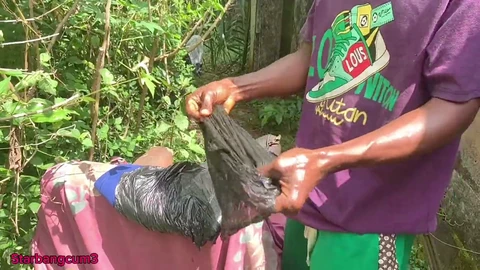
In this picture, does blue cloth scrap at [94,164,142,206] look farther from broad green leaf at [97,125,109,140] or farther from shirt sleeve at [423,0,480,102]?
shirt sleeve at [423,0,480,102]

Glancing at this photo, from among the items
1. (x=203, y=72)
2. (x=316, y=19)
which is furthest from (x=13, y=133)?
(x=203, y=72)

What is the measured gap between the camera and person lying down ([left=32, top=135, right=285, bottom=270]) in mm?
1952

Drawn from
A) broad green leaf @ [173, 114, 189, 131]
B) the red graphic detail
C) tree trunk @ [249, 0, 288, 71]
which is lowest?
tree trunk @ [249, 0, 288, 71]

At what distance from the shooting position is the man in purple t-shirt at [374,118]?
1203 millimetres

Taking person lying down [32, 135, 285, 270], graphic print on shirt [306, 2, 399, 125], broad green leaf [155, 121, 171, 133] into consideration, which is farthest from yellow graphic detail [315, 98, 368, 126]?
broad green leaf [155, 121, 171, 133]

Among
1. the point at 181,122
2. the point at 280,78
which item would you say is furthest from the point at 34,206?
the point at 280,78

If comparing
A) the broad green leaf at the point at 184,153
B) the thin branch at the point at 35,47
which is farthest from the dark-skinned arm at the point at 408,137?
the broad green leaf at the point at 184,153

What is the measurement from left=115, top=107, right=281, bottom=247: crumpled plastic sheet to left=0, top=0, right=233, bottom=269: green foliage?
35cm

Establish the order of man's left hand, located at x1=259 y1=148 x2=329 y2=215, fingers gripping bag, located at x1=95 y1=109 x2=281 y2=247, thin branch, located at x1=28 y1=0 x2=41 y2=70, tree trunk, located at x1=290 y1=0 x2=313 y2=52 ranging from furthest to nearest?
1. tree trunk, located at x1=290 y1=0 x2=313 y2=52
2. thin branch, located at x1=28 y1=0 x2=41 y2=70
3. fingers gripping bag, located at x1=95 y1=109 x2=281 y2=247
4. man's left hand, located at x1=259 y1=148 x2=329 y2=215

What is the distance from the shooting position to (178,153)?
2.95 m

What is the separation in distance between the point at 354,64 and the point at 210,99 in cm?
40

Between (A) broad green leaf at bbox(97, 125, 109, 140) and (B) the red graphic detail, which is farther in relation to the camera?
(A) broad green leaf at bbox(97, 125, 109, 140)

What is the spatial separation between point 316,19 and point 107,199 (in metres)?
0.96

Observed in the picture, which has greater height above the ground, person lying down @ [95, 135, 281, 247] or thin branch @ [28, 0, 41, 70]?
thin branch @ [28, 0, 41, 70]
